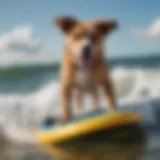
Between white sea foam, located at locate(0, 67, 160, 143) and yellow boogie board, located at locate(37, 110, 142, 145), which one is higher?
white sea foam, located at locate(0, 67, 160, 143)

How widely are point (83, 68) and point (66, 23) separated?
0.42 feet

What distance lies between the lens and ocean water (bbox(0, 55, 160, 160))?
146 cm

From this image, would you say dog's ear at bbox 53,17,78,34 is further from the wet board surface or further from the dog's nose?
the wet board surface

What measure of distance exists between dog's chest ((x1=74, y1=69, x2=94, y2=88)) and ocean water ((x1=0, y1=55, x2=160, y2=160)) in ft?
0.17

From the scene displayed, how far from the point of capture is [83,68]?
1.46m

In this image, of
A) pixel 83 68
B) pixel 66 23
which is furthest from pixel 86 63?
pixel 66 23

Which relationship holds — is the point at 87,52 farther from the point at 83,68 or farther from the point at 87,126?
the point at 87,126

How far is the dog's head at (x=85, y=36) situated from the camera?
1433 mm

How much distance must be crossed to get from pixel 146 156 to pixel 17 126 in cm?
35

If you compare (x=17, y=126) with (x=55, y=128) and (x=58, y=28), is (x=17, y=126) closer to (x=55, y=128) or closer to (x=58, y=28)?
(x=55, y=128)

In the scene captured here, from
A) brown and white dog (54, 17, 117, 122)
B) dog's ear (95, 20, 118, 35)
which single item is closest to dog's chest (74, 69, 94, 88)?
brown and white dog (54, 17, 117, 122)

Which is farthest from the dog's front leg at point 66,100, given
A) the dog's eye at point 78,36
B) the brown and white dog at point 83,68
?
the dog's eye at point 78,36

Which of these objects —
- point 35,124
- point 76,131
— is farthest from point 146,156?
point 35,124

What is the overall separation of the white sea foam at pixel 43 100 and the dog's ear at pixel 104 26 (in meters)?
0.11
